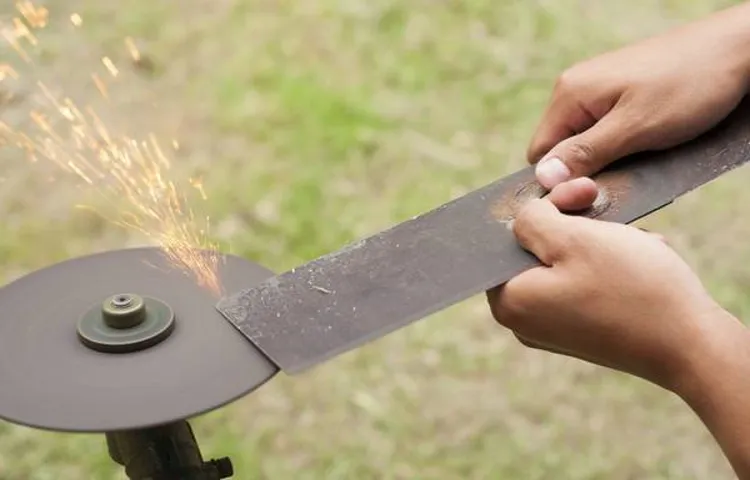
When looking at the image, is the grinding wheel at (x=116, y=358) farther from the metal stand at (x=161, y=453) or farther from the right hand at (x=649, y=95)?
the right hand at (x=649, y=95)

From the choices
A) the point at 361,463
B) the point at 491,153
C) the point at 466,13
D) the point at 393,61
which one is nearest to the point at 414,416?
the point at 361,463

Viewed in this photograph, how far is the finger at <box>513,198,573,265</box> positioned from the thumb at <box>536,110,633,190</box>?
0.10m

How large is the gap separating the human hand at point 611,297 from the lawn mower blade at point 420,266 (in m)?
0.03

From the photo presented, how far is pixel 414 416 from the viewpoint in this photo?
2.10 metres

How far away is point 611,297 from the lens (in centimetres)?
110

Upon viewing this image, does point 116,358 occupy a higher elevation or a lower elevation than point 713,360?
higher

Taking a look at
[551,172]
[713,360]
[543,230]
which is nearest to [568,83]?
[551,172]

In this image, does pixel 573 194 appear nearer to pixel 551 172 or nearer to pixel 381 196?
pixel 551 172

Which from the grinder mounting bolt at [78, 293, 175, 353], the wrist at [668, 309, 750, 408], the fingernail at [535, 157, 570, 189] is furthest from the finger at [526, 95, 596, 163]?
the grinder mounting bolt at [78, 293, 175, 353]

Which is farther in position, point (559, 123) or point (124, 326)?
point (559, 123)

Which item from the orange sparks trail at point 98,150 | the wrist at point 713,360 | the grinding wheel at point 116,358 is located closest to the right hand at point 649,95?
the wrist at point 713,360

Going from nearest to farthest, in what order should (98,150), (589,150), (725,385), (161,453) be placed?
(725,385) < (161,453) < (589,150) < (98,150)

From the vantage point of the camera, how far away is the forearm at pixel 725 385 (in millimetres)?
1034

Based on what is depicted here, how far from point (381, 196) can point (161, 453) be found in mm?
1544
